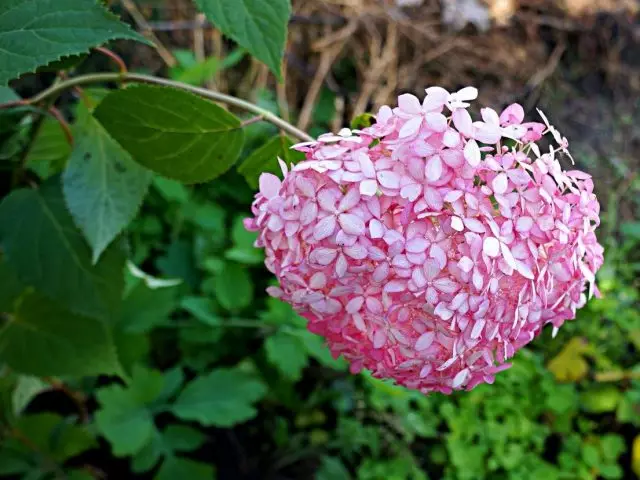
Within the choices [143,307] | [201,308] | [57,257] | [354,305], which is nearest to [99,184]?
[57,257]

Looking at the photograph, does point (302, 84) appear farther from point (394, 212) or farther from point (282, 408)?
point (394, 212)

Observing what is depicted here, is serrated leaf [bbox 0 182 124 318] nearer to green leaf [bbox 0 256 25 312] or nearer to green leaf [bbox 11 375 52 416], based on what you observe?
green leaf [bbox 0 256 25 312]

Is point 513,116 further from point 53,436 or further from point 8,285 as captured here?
point 53,436

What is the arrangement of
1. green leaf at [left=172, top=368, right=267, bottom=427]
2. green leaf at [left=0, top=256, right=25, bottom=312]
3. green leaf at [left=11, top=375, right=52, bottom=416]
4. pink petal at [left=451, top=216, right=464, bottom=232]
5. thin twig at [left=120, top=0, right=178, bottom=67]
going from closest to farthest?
pink petal at [left=451, top=216, right=464, bottom=232] < green leaf at [left=0, top=256, right=25, bottom=312] < green leaf at [left=11, top=375, right=52, bottom=416] < green leaf at [left=172, top=368, right=267, bottom=427] < thin twig at [left=120, top=0, right=178, bottom=67]

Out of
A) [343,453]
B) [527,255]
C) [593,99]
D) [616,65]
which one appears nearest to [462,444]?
[343,453]

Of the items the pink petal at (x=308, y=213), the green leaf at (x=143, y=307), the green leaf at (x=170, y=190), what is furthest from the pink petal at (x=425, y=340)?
the green leaf at (x=170, y=190)

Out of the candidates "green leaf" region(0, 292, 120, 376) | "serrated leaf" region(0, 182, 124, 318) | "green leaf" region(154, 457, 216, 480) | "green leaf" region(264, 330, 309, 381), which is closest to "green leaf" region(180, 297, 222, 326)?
"green leaf" region(264, 330, 309, 381)

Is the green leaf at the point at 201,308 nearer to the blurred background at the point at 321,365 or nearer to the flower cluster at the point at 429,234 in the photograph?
the blurred background at the point at 321,365
